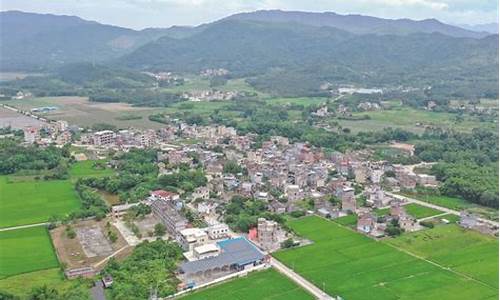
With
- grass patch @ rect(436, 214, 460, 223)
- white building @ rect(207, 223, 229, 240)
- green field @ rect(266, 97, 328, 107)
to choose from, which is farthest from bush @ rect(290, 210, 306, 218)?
green field @ rect(266, 97, 328, 107)

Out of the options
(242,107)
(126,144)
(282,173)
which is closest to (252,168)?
(282,173)

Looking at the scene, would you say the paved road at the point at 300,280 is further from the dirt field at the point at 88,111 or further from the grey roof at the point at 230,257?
the dirt field at the point at 88,111

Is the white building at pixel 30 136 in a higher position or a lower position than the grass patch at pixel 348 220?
lower

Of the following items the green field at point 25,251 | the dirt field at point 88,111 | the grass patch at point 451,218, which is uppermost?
the grass patch at point 451,218

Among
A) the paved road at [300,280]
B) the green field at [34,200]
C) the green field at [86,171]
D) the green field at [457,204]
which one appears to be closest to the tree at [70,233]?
the green field at [34,200]

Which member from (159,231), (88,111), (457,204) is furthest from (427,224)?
(88,111)

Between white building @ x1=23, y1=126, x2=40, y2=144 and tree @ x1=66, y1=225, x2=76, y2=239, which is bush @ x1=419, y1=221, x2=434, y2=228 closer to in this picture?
tree @ x1=66, y1=225, x2=76, y2=239

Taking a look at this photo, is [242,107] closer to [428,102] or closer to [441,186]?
[428,102]
